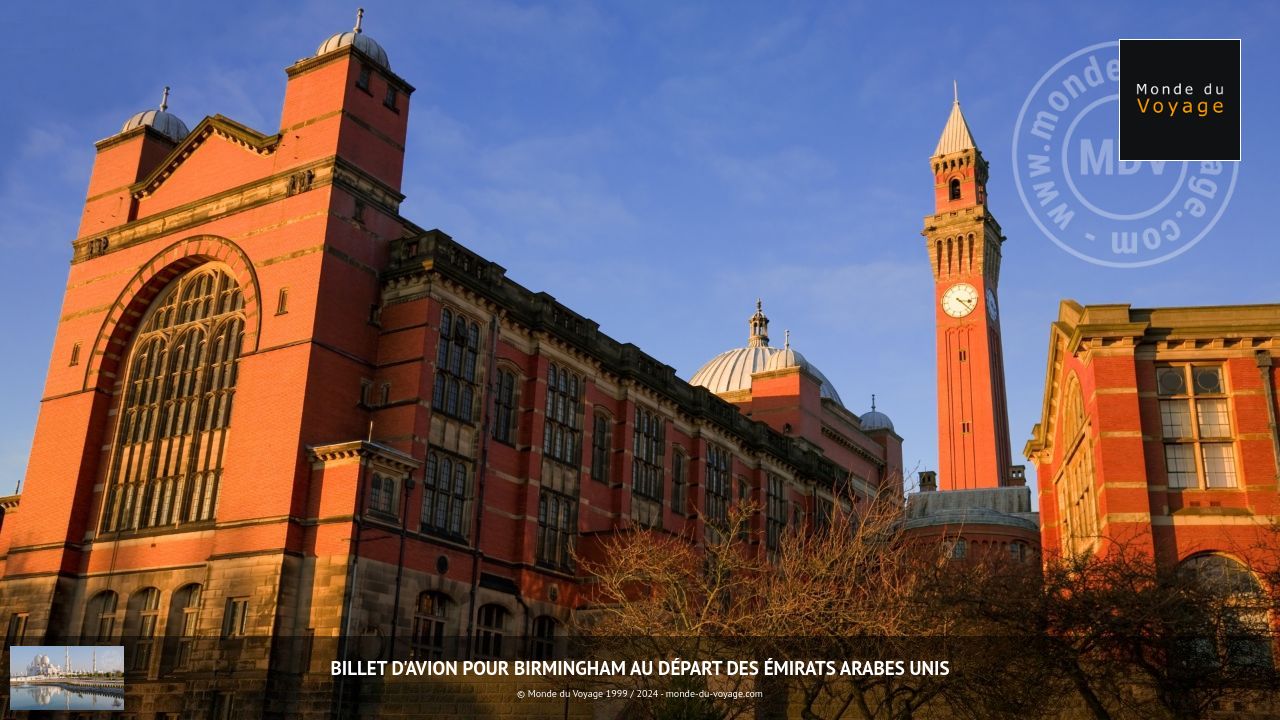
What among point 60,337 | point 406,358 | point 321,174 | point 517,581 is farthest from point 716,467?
point 60,337

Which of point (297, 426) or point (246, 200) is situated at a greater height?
point (246, 200)

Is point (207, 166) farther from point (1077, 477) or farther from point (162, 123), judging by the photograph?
point (1077, 477)

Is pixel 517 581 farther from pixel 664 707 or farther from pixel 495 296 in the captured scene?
pixel 664 707

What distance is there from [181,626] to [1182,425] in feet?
98.8

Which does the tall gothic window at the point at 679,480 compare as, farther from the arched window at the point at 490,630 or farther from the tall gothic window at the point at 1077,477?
the tall gothic window at the point at 1077,477

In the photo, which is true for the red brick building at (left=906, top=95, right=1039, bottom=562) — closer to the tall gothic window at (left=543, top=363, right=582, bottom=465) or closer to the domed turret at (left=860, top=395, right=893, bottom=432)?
the domed turret at (left=860, top=395, right=893, bottom=432)

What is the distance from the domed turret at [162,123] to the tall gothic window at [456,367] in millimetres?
16139

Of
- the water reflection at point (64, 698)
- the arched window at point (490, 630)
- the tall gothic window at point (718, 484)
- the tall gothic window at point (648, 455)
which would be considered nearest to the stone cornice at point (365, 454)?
the arched window at point (490, 630)

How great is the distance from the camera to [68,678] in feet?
105

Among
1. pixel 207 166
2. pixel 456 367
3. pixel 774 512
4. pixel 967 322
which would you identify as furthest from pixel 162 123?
pixel 967 322

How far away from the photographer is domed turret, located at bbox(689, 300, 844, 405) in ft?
216

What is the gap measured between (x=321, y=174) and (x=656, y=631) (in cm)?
2080

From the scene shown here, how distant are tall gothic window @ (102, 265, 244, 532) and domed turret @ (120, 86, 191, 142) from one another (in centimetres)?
752

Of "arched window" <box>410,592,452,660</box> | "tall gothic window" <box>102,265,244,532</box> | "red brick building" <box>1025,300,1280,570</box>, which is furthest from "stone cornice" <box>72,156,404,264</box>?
"red brick building" <box>1025,300,1280,570</box>
